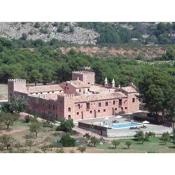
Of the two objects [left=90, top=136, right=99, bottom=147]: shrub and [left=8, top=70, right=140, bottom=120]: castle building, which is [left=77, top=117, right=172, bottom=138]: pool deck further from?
[left=90, top=136, right=99, bottom=147]: shrub

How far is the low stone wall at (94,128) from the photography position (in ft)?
38.1

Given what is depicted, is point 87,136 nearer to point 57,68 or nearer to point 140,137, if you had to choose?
point 140,137

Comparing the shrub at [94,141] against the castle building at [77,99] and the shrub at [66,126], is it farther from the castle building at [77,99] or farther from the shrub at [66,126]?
the castle building at [77,99]

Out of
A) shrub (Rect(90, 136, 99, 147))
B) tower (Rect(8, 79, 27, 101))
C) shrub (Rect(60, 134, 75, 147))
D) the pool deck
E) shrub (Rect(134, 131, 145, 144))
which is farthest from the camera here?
tower (Rect(8, 79, 27, 101))

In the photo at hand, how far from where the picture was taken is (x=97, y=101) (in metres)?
12.9

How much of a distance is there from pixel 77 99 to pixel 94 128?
1045mm

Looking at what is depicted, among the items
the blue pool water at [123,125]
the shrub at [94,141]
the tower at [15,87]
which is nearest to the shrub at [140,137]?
the blue pool water at [123,125]

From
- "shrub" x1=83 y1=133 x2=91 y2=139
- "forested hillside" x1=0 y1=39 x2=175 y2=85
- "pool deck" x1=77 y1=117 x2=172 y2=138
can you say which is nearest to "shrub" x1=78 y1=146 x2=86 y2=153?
"shrub" x1=83 y1=133 x2=91 y2=139

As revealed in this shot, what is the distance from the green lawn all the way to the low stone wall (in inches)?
19.9

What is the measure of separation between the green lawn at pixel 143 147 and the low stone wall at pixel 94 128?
0.51 metres

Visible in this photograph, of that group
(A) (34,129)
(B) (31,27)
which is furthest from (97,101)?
(B) (31,27)

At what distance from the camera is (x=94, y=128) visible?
11.8 m

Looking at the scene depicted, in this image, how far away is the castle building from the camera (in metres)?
12.7

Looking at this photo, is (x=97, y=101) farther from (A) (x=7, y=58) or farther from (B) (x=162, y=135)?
(A) (x=7, y=58)
